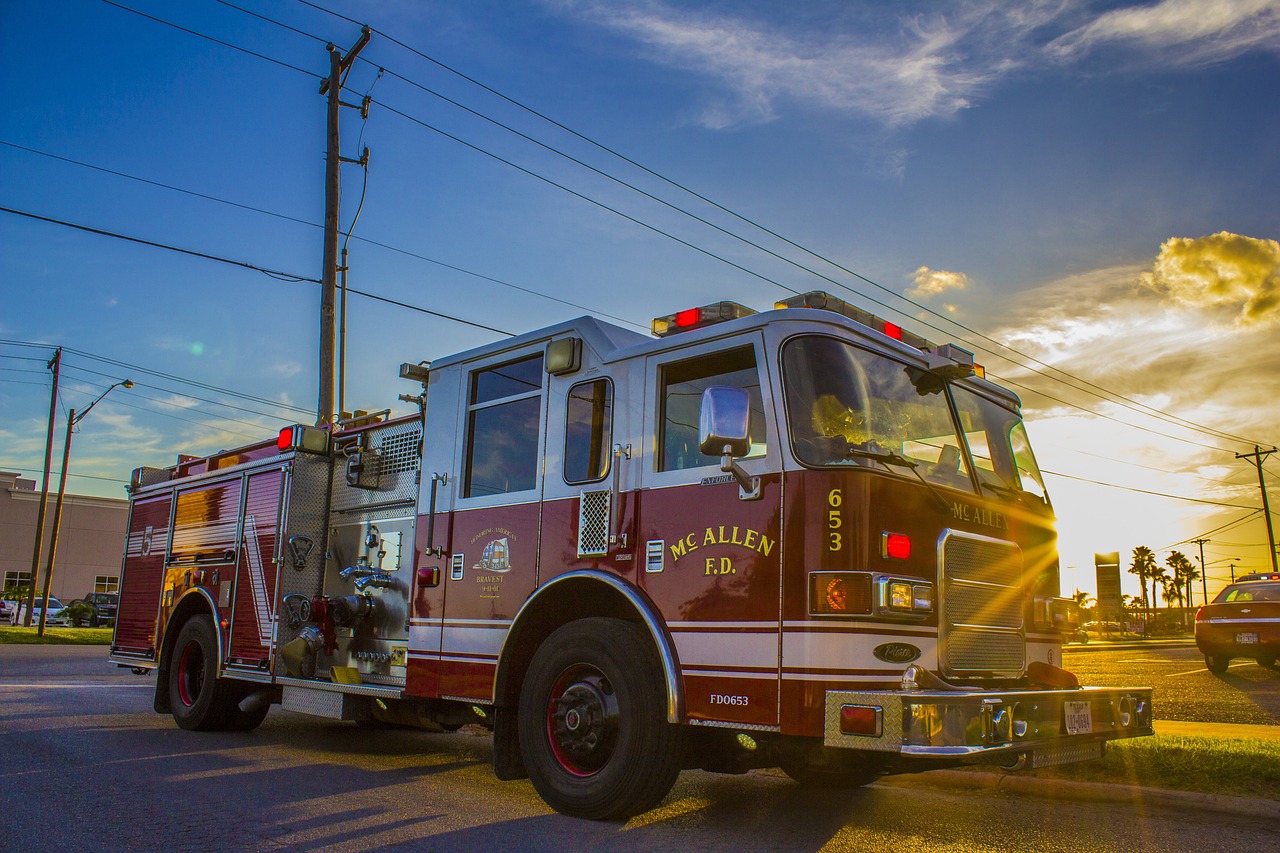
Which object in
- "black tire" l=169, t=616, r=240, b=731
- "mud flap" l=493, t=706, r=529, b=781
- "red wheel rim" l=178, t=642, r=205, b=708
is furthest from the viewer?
"red wheel rim" l=178, t=642, r=205, b=708

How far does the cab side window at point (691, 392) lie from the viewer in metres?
5.23

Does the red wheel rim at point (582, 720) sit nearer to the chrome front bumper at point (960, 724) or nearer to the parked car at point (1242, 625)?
the chrome front bumper at point (960, 724)

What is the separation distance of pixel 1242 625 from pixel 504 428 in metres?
13.8

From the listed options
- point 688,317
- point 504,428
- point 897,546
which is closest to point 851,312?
point 688,317

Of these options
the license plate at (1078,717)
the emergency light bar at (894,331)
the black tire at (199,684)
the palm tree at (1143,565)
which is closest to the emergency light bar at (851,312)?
the emergency light bar at (894,331)

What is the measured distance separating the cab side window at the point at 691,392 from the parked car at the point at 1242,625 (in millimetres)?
13489

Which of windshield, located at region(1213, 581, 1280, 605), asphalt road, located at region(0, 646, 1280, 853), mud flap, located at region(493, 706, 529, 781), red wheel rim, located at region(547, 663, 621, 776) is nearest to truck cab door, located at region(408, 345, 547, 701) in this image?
mud flap, located at region(493, 706, 529, 781)

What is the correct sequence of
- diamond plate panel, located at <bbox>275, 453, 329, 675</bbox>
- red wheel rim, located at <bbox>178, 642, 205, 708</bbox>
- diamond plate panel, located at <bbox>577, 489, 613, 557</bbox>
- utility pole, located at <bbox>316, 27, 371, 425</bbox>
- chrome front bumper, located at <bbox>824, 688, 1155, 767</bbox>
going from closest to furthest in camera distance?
chrome front bumper, located at <bbox>824, 688, 1155, 767</bbox>
diamond plate panel, located at <bbox>577, 489, 613, 557</bbox>
diamond plate panel, located at <bbox>275, 453, 329, 675</bbox>
red wheel rim, located at <bbox>178, 642, 205, 708</bbox>
utility pole, located at <bbox>316, 27, 371, 425</bbox>

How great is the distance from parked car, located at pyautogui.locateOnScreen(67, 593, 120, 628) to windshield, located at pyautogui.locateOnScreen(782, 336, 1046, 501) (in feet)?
134

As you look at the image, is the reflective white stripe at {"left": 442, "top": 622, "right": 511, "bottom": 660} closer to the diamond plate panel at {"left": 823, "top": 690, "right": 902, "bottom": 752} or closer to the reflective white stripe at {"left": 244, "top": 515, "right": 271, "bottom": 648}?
the diamond plate panel at {"left": 823, "top": 690, "right": 902, "bottom": 752}

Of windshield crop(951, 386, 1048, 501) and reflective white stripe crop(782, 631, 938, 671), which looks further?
windshield crop(951, 386, 1048, 501)

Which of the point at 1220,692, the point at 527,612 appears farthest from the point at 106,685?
the point at 1220,692

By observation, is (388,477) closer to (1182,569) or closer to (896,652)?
(896,652)

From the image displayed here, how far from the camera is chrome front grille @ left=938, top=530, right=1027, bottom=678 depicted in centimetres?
496
